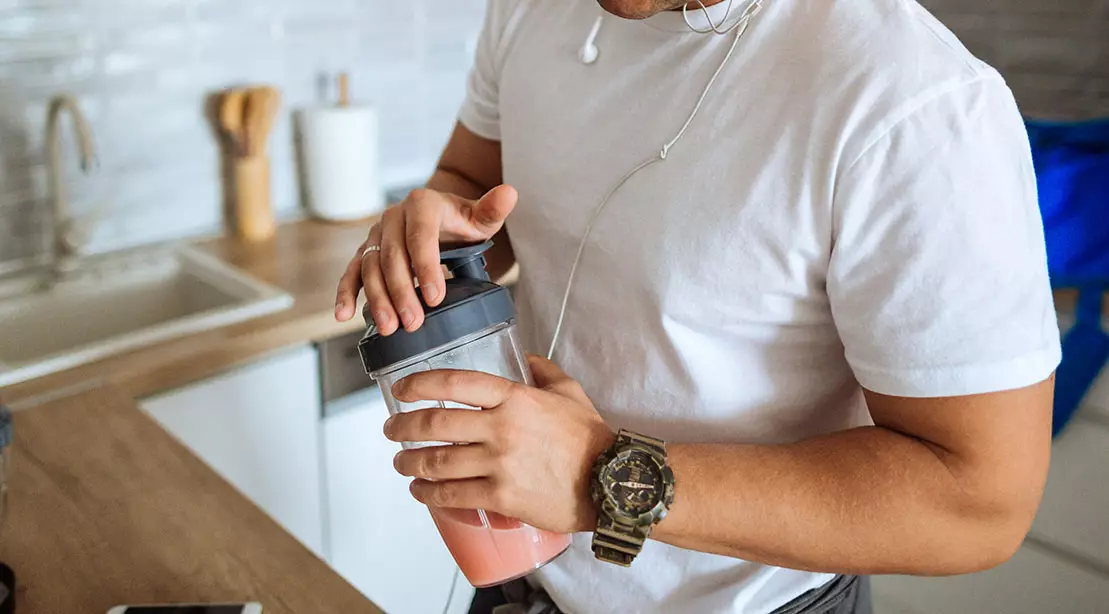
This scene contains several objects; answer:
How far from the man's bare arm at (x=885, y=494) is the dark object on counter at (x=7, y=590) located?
532 mm

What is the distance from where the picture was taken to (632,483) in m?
0.62

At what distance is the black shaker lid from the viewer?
632mm

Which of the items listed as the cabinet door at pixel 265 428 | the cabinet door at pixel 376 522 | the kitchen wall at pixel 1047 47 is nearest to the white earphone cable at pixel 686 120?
the cabinet door at pixel 265 428

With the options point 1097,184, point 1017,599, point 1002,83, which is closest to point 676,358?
point 1002,83

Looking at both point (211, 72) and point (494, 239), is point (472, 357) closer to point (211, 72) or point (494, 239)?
→ point (494, 239)

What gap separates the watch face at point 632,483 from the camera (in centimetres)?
62

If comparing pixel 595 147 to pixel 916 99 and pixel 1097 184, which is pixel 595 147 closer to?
pixel 916 99

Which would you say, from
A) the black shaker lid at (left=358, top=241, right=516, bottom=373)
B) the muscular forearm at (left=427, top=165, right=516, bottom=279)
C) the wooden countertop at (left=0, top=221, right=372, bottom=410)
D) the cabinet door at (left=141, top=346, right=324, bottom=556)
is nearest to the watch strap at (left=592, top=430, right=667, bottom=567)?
the black shaker lid at (left=358, top=241, right=516, bottom=373)

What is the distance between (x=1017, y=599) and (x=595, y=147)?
4.88ft

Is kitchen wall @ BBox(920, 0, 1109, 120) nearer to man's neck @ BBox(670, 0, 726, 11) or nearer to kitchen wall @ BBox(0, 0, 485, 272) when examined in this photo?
kitchen wall @ BBox(0, 0, 485, 272)

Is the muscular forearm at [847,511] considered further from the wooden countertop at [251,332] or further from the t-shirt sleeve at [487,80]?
the wooden countertop at [251,332]

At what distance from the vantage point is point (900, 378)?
0.64m

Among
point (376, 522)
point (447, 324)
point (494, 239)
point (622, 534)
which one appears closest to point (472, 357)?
point (447, 324)

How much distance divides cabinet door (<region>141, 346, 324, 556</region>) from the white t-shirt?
2.14 feet
